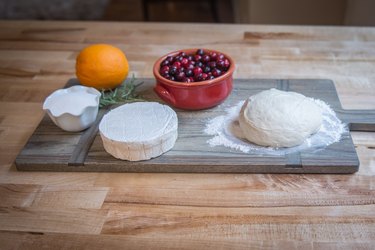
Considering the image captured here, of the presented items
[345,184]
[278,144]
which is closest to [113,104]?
[278,144]

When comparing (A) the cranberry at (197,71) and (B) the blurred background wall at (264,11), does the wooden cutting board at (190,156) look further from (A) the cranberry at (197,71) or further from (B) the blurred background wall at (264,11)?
(B) the blurred background wall at (264,11)

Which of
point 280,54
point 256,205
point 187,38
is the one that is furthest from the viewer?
point 187,38

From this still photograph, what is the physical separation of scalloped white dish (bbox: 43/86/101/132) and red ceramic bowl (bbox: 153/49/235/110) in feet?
0.47

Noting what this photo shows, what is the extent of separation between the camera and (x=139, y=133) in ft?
2.31

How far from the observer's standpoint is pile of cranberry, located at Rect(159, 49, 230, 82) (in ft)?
2.66

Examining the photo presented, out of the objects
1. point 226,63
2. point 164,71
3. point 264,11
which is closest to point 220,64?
point 226,63

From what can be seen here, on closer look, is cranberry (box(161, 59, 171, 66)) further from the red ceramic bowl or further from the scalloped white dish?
the scalloped white dish

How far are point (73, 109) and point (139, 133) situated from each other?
0.55ft

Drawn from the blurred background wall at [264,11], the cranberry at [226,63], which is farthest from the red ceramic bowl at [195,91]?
the blurred background wall at [264,11]

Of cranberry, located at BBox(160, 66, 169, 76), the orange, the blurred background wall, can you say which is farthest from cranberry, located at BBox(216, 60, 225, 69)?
the blurred background wall

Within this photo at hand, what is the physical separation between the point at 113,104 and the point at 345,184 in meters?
0.52

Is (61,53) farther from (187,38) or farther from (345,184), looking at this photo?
(345,184)

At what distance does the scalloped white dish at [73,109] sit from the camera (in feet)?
A: 2.54

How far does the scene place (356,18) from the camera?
173cm
